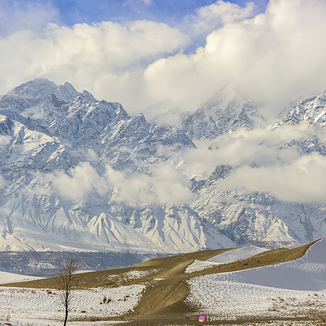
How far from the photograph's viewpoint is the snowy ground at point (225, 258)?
75.5m

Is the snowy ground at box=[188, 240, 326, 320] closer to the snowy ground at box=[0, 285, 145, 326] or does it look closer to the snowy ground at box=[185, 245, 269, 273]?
the snowy ground at box=[0, 285, 145, 326]

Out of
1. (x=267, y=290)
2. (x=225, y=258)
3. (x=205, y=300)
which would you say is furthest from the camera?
(x=225, y=258)

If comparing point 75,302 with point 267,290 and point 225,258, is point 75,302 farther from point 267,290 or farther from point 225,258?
point 225,258

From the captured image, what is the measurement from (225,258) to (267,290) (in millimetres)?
34644

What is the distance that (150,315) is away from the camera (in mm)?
46750

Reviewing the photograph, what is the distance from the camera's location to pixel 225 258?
9081cm

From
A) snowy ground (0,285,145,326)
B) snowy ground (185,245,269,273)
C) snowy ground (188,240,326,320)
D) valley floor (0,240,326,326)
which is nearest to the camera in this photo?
valley floor (0,240,326,326)

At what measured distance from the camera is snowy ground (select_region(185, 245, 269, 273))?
75.5m

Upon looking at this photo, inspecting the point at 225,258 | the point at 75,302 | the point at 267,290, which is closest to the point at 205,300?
the point at 267,290

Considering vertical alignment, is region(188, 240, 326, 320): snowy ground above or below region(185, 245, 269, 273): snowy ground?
below

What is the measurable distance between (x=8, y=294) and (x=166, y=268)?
32.4 meters

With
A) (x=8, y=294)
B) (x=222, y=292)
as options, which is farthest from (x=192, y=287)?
(x=8, y=294)

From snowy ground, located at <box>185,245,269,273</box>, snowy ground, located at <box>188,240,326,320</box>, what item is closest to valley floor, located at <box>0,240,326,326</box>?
snowy ground, located at <box>188,240,326,320</box>

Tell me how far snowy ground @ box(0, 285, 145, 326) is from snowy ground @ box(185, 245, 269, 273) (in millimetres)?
16668
